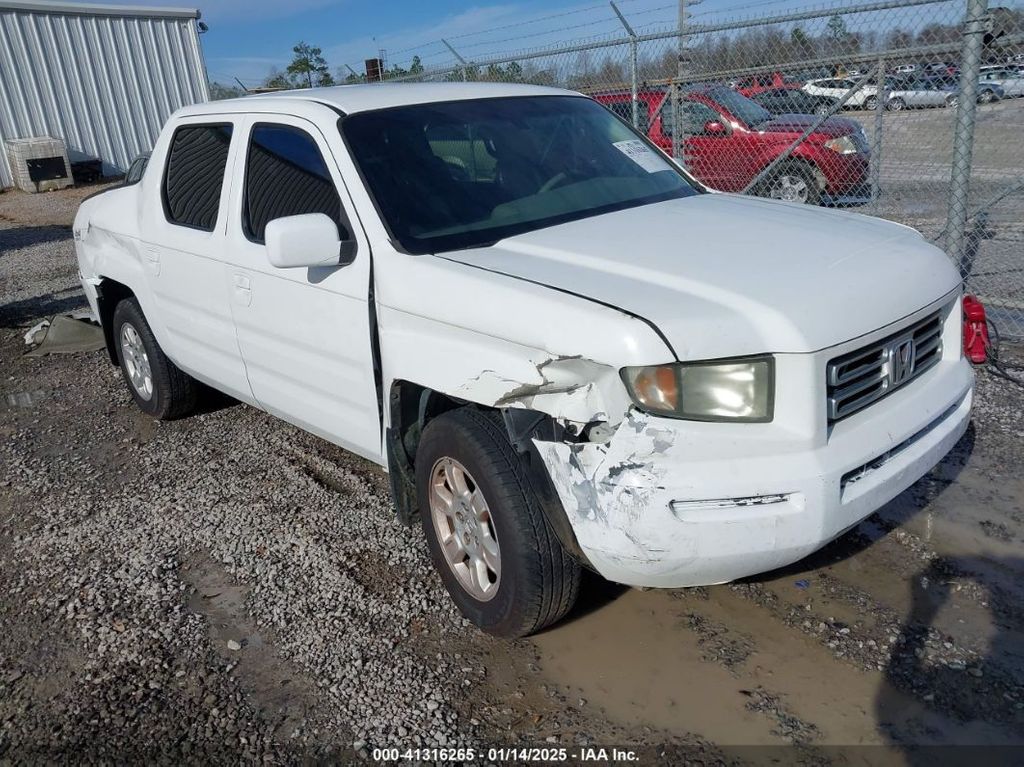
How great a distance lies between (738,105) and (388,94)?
233 inches

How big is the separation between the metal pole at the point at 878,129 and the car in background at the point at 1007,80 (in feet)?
2.44

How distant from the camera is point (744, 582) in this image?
3.32 metres

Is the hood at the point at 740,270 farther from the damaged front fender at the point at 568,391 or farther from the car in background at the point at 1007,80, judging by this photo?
the car in background at the point at 1007,80

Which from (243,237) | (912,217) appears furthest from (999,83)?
(243,237)

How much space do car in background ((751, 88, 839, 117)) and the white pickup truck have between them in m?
4.45

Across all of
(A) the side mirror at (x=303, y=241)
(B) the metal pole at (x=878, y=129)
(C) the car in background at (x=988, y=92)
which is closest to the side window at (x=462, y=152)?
(A) the side mirror at (x=303, y=241)

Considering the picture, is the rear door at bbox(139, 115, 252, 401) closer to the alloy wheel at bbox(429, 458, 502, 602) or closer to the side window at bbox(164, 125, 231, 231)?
the side window at bbox(164, 125, 231, 231)

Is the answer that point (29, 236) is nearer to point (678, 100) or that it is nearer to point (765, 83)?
point (678, 100)

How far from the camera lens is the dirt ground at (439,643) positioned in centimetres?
263

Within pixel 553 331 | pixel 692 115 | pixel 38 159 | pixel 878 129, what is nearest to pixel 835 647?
pixel 553 331

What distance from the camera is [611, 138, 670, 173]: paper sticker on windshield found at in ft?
13.2

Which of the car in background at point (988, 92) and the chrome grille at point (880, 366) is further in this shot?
the car in background at point (988, 92)

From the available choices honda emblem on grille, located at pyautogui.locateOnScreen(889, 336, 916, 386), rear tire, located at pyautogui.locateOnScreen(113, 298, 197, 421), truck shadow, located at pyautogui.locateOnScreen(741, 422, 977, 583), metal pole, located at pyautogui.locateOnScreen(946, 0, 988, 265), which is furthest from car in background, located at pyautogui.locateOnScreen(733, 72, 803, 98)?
rear tire, located at pyautogui.locateOnScreen(113, 298, 197, 421)

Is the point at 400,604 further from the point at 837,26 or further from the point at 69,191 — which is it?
the point at 69,191
